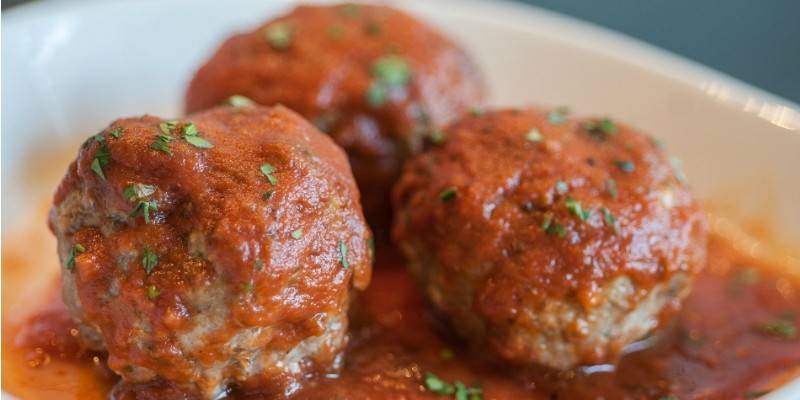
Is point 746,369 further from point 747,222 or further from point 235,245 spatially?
point 235,245

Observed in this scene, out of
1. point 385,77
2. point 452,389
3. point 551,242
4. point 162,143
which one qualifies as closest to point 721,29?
point 385,77

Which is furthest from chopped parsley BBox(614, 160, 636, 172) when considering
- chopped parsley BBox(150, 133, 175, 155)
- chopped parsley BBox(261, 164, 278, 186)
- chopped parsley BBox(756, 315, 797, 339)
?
chopped parsley BBox(150, 133, 175, 155)

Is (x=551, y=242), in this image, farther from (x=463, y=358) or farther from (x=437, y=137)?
(x=437, y=137)

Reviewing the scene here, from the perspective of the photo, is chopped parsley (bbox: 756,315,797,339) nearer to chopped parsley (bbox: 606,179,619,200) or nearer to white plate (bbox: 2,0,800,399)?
white plate (bbox: 2,0,800,399)

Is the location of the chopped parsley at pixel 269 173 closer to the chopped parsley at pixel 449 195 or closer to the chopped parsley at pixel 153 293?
the chopped parsley at pixel 153 293

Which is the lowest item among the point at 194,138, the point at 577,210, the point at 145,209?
the point at 577,210

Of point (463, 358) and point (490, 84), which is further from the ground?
point (490, 84)

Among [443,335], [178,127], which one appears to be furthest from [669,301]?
[178,127]
